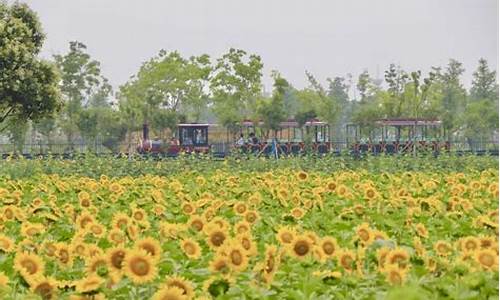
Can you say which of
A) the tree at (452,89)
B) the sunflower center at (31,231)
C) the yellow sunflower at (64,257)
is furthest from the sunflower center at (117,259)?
the tree at (452,89)

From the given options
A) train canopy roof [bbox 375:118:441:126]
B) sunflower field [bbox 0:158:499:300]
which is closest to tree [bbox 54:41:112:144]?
train canopy roof [bbox 375:118:441:126]

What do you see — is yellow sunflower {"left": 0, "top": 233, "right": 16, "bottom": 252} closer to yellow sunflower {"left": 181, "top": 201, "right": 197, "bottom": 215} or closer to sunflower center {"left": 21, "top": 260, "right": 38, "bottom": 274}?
sunflower center {"left": 21, "top": 260, "right": 38, "bottom": 274}

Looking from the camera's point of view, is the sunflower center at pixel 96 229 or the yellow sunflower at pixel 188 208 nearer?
the sunflower center at pixel 96 229

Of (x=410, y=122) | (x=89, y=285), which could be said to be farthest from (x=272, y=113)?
(x=89, y=285)

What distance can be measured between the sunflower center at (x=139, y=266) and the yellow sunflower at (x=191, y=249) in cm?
45

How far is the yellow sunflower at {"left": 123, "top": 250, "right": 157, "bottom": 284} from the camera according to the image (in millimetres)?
2434

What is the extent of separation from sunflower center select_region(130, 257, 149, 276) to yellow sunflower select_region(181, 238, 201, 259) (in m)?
0.45

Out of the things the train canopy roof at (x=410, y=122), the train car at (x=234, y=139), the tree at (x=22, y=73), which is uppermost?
the tree at (x=22, y=73)

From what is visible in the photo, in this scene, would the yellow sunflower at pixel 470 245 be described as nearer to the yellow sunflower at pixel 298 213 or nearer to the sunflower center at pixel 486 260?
the sunflower center at pixel 486 260

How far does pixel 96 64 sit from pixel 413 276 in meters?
37.0

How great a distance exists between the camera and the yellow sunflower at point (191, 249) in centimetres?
291

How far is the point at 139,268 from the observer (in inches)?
96.5

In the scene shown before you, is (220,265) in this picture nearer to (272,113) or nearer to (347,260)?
(347,260)

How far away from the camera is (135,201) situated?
487 cm
